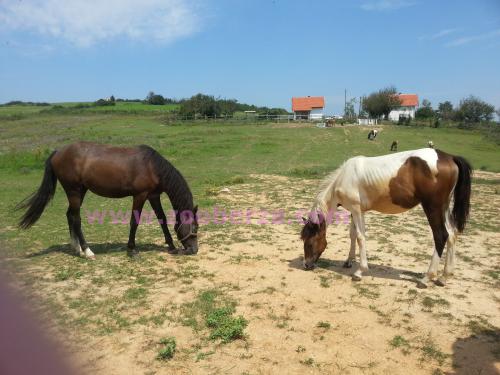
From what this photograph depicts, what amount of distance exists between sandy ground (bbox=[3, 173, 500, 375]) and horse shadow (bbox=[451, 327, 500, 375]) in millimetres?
11

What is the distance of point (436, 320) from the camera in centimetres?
451

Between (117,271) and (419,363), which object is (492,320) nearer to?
(419,363)

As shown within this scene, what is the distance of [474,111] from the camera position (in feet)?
201

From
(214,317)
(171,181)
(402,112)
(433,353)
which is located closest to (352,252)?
(433,353)

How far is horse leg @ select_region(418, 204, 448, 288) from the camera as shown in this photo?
217 inches

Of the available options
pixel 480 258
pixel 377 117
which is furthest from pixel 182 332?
pixel 377 117

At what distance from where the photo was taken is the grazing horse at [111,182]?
6.61 metres

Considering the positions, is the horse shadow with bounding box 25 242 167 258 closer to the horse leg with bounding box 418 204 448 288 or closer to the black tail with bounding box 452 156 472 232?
the horse leg with bounding box 418 204 448 288

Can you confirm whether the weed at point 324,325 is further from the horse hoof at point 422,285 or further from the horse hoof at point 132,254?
the horse hoof at point 132,254

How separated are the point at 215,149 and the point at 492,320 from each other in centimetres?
2163

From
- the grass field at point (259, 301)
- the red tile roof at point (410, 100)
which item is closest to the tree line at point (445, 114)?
the red tile roof at point (410, 100)

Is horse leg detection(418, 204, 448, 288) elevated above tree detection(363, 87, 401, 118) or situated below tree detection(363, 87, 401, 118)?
below

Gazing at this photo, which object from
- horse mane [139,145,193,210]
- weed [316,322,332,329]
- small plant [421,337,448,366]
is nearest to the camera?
small plant [421,337,448,366]

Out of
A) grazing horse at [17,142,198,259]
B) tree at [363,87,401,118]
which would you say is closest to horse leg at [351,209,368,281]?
Answer: grazing horse at [17,142,198,259]
